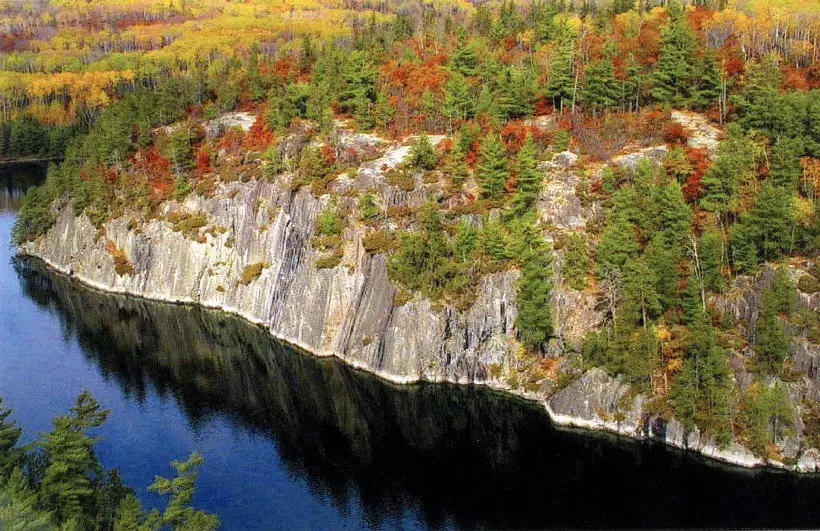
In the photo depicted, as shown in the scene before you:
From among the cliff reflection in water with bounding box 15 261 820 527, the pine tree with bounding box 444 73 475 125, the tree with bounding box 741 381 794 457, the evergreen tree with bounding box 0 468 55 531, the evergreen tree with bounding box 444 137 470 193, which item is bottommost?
the cliff reflection in water with bounding box 15 261 820 527

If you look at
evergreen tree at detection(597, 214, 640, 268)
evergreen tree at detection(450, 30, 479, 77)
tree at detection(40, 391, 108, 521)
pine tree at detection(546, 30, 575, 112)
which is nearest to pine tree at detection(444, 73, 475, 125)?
pine tree at detection(546, 30, 575, 112)

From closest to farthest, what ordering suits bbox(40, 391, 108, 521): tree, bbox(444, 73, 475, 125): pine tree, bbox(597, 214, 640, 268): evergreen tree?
bbox(40, 391, 108, 521): tree, bbox(597, 214, 640, 268): evergreen tree, bbox(444, 73, 475, 125): pine tree

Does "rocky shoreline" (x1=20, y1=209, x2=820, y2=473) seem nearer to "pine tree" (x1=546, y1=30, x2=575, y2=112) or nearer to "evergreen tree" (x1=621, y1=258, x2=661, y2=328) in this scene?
"evergreen tree" (x1=621, y1=258, x2=661, y2=328)

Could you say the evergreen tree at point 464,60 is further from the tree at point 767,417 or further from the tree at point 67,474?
the tree at point 67,474

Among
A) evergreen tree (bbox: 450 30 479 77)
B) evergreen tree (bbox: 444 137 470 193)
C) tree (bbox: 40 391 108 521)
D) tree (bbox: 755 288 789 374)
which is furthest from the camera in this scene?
evergreen tree (bbox: 450 30 479 77)

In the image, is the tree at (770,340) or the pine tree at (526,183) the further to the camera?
the pine tree at (526,183)

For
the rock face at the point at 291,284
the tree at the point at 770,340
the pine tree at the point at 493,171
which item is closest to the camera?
the tree at the point at 770,340

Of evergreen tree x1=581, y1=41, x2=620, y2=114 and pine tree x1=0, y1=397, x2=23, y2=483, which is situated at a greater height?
evergreen tree x1=581, y1=41, x2=620, y2=114

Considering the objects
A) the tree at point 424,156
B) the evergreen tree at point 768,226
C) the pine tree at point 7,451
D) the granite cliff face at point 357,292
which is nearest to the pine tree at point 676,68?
the granite cliff face at point 357,292
